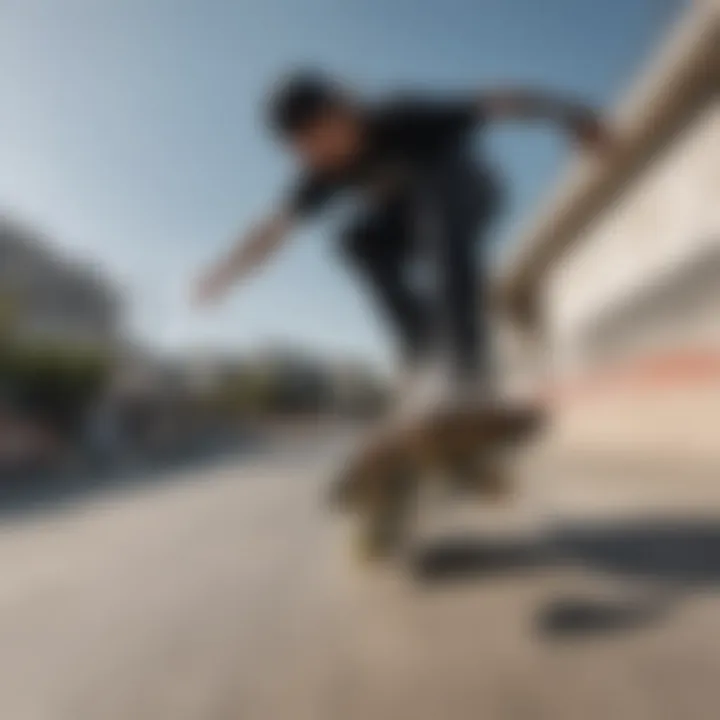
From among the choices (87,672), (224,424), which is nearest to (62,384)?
(224,424)

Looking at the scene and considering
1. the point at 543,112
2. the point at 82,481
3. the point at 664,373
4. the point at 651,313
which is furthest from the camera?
the point at 82,481

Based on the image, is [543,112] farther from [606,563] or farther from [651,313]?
[651,313]

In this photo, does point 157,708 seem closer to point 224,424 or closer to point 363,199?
point 224,424

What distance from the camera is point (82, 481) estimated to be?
17.0 feet

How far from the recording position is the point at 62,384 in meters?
2.71

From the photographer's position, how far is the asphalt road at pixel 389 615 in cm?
146

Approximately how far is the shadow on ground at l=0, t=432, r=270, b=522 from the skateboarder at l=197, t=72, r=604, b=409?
1961 millimetres

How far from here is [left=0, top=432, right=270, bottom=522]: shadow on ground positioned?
4469 millimetres

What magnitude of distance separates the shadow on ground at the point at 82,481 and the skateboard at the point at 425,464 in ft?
5.60

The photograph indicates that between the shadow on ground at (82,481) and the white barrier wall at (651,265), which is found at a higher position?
the white barrier wall at (651,265)

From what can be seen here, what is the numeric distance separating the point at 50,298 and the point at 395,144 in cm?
117

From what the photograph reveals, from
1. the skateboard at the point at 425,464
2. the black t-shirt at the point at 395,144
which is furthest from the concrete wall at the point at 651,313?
the black t-shirt at the point at 395,144

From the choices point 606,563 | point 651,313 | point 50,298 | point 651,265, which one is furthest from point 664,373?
point 50,298

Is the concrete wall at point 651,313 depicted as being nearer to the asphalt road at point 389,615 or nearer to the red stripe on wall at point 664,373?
the red stripe on wall at point 664,373
